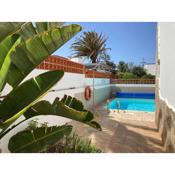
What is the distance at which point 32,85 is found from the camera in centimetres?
160

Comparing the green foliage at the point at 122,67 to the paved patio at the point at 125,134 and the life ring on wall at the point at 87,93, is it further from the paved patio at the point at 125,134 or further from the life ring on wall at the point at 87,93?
the paved patio at the point at 125,134

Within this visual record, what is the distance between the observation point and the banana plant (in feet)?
4.90

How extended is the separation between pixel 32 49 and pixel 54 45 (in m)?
0.15

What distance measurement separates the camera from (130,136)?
4.57 meters

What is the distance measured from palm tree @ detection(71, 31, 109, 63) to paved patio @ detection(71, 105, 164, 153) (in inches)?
122

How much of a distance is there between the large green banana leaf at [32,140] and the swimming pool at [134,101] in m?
7.83

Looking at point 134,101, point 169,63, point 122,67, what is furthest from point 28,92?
point 134,101

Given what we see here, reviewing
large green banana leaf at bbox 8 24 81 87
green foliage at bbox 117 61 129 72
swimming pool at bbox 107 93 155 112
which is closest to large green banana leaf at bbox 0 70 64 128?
large green banana leaf at bbox 8 24 81 87

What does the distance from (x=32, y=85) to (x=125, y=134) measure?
345 centimetres

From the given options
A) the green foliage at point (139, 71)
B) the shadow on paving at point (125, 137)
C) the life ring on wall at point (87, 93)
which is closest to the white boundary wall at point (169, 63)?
the shadow on paving at point (125, 137)

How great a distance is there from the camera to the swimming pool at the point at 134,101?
31.5 ft
